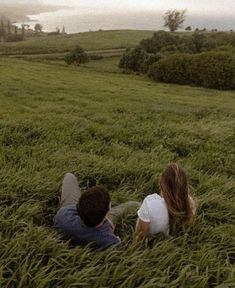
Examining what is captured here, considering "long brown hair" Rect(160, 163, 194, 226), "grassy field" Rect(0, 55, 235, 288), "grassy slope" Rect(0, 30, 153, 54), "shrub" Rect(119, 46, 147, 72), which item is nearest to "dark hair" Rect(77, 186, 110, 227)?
"grassy field" Rect(0, 55, 235, 288)

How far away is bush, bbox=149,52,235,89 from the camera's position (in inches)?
1628

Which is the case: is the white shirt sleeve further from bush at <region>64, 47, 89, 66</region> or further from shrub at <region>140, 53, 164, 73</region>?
bush at <region>64, 47, 89, 66</region>

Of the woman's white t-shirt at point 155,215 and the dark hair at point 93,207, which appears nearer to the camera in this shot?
the dark hair at point 93,207

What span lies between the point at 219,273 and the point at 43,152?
4.51m

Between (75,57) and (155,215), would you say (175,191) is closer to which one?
(155,215)

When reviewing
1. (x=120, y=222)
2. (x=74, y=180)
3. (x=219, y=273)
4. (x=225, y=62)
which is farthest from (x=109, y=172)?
(x=225, y=62)

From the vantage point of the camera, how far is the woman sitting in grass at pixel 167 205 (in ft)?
15.7

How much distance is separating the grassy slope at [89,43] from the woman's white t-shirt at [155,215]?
59.2m

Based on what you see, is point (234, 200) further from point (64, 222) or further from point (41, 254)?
point (41, 254)

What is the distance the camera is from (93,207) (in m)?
4.32

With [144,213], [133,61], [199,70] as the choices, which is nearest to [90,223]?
[144,213]

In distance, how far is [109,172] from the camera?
276 inches

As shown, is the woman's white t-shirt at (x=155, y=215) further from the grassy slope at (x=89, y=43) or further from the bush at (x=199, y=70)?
the grassy slope at (x=89, y=43)

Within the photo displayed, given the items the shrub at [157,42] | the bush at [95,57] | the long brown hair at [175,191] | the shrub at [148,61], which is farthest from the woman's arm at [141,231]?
the bush at [95,57]
